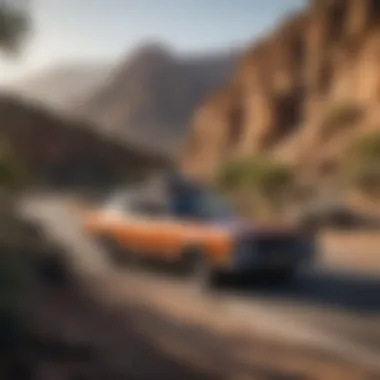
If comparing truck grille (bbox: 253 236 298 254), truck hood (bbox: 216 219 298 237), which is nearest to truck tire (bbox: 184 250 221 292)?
truck hood (bbox: 216 219 298 237)

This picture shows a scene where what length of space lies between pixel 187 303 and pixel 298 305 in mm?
998

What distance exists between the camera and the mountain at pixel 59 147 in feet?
25.9

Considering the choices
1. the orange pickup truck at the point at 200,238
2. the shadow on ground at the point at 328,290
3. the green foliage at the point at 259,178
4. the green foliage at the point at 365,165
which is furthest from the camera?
the green foliage at the point at 365,165

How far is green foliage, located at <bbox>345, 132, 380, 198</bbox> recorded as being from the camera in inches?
679

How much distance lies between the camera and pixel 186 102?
8531 mm

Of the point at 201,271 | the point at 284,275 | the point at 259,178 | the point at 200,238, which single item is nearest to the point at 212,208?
the point at 200,238

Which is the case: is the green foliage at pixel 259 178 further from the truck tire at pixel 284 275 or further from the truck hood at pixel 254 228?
the truck tire at pixel 284 275

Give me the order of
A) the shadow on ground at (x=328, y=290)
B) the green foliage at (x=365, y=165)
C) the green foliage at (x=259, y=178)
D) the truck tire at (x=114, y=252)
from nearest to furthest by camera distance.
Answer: the shadow on ground at (x=328, y=290)
the truck tire at (x=114, y=252)
the green foliage at (x=259, y=178)
the green foliage at (x=365, y=165)

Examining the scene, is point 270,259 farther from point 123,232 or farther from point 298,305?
point 123,232

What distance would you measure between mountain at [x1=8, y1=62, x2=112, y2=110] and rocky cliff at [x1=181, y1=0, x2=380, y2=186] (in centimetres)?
115

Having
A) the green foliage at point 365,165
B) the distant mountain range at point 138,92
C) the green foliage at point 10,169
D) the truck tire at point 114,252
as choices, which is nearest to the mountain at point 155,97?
the distant mountain range at point 138,92

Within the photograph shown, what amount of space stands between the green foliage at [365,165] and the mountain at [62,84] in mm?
9529

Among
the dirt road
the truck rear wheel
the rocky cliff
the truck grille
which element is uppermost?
the rocky cliff

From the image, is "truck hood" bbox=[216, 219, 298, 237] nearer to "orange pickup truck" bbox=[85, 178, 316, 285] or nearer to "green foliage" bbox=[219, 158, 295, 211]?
"orange pickup truck" bbox=[85, 178, 316, 285]
